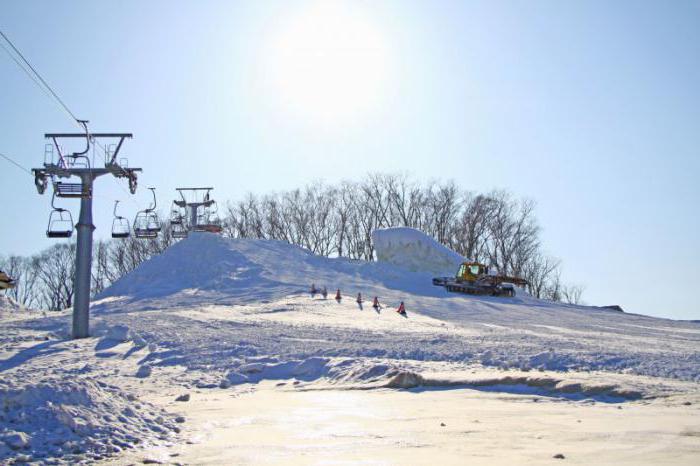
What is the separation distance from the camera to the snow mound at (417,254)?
158ft

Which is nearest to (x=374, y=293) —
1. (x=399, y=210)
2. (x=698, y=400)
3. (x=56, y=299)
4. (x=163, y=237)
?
(x=698, y=400)

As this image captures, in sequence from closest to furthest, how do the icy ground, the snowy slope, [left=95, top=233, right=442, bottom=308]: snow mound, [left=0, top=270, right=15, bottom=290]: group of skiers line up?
1. the icy ground
2. the snowy slope
3. [left=0, top=270, right=15, bottom=290]: group of skiers
4. [left=95, top=233, right=442, bottom=308]: snow mound

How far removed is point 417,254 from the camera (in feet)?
159

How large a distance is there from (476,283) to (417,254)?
8.23m

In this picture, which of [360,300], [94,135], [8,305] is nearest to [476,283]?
[360,300]

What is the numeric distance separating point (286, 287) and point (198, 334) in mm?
14569

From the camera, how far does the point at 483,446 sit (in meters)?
7.64

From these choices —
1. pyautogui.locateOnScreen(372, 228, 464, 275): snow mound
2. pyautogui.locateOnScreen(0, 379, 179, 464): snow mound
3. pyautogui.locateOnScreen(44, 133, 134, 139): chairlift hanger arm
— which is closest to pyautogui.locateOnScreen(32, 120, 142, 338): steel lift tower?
pyautogui.locateOnScreen(44, 133, 134, 139): chairlift hanger arm

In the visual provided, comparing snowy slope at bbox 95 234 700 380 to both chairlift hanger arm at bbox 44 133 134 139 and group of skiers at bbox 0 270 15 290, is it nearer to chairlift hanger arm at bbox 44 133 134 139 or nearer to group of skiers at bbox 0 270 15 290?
group of skiers at bbox 0 270 15 290

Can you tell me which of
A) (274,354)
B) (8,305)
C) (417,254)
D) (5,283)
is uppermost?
(417,254)

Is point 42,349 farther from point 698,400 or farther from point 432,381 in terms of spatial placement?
point 698,400

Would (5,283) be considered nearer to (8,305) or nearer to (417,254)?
(8,305)

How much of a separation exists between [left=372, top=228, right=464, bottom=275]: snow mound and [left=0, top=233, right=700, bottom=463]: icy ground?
11030mm

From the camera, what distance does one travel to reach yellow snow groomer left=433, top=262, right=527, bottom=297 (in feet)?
133
